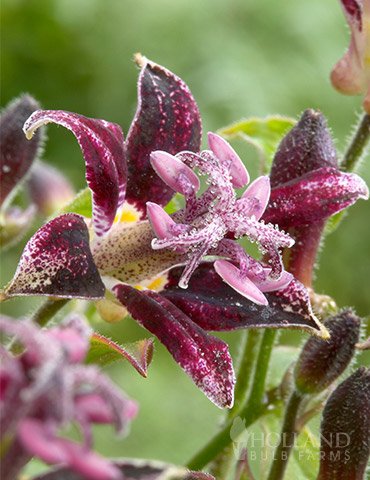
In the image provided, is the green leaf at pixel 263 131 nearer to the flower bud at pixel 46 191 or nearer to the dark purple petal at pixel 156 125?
the dark purple petal at pixel 156 125

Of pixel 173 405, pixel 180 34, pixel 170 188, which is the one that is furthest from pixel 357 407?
pixel 180 34

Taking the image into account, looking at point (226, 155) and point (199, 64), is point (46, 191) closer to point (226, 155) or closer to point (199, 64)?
point (226, 155)

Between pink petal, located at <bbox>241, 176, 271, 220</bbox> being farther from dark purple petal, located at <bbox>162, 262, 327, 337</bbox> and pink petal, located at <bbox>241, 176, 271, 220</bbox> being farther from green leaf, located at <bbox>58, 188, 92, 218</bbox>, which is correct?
green leaf, located at <bbox>58, 188, 92, 218</bbox>

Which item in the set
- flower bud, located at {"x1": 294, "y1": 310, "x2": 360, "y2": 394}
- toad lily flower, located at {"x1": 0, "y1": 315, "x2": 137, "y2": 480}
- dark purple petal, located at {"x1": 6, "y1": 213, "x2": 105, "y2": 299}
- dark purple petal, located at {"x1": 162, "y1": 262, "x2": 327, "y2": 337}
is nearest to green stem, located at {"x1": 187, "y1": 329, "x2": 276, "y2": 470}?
flower bud, located at {"x1": 294, "y1": 310, "x2": 360, "y2": 394}

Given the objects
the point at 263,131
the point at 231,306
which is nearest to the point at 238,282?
the point at 231,306

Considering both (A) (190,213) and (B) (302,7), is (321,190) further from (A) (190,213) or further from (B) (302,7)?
(B) (302,7)

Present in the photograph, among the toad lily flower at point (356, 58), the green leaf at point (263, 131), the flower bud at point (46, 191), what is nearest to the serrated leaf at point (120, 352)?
the toad lily flower at point (356, 58)
